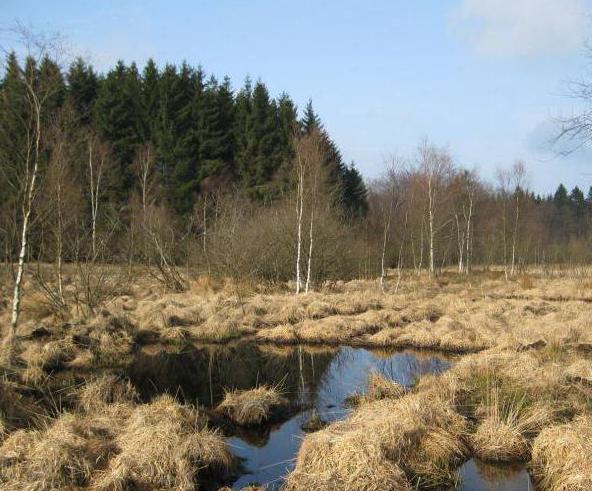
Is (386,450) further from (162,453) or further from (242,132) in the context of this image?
(242,132)

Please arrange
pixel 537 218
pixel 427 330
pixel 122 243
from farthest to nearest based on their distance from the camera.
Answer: pixel 537 218
pixel 122 243
pixel 427 330

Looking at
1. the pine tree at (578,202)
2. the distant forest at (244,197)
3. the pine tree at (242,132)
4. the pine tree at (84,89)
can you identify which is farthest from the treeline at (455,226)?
the pine tree at (578,202)

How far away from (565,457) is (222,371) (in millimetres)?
7264

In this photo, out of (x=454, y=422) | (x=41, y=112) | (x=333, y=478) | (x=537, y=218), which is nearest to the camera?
(x=333, y=478)

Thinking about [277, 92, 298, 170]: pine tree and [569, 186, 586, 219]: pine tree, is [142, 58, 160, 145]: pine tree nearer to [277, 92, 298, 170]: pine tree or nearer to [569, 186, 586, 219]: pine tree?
[277, 92, 298, 170]: pine tree

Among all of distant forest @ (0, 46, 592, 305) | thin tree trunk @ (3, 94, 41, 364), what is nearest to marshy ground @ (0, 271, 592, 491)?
thin tree trunk @ (3, 94, 41, 364)

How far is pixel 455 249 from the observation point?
44719mm

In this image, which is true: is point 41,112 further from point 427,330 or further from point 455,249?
point 455,249

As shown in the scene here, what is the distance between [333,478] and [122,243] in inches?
796

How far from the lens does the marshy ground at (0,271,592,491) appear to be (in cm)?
630

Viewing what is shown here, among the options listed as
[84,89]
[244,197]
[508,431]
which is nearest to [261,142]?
[244,197]

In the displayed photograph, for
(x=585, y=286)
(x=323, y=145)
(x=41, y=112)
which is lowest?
(x=585, y=286)

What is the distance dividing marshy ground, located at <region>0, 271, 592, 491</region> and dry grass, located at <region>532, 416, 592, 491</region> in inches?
0.7

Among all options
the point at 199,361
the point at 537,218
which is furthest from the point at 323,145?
the point at 537,218
